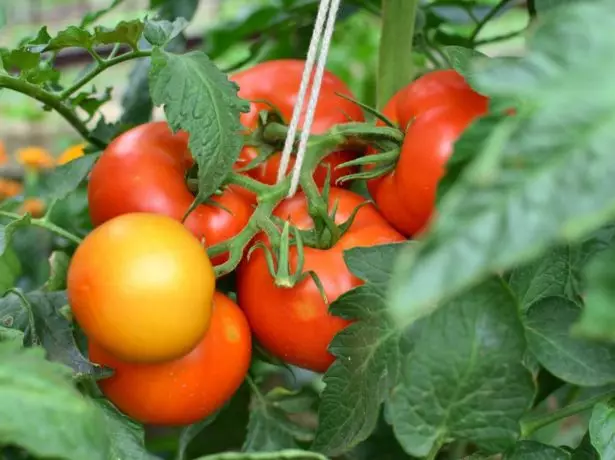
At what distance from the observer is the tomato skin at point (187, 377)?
529 mm

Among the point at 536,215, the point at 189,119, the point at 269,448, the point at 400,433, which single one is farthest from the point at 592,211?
the point at 269,448

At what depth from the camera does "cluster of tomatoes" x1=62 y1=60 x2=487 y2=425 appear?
0.47 metres

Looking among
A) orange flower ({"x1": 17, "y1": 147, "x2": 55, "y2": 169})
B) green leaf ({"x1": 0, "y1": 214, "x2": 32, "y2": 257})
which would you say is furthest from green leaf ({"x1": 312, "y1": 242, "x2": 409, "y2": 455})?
orange flower ({"x1": 17, "y1": 147, "x2": 55, "y2": 169})

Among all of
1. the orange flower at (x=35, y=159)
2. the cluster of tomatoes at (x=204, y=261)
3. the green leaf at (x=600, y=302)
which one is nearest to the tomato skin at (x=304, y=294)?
the cluster of tomatoes at (x=204, y=261)

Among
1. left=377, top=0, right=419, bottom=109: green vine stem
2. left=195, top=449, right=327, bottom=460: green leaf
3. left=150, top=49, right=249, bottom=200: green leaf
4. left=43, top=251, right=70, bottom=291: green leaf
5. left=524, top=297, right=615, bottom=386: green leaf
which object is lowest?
left=43, top=251, right=70, bottom=291: green leaf

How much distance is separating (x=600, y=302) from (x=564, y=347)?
18 cm

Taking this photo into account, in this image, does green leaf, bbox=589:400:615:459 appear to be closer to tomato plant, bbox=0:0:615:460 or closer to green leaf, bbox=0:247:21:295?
tomato plant, bbox=0:0:615:460

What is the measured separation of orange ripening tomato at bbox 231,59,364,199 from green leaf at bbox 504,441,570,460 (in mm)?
231

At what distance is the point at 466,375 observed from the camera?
0.42 m

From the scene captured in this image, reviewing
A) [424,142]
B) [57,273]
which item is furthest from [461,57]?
[57,273]

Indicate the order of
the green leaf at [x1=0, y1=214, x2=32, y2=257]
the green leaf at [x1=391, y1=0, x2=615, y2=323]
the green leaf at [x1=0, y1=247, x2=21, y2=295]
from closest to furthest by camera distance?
the green leaf at [x1=391, y1=0, x2=615, y2=323] < the green leaf at [x1=0, y1=214, x2=32, y2=257] < the green leaf at [x1=0, y1=247, x2=21, y2=295]

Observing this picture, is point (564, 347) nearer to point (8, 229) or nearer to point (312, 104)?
point (312, 104)

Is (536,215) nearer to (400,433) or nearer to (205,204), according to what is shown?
(400,433)

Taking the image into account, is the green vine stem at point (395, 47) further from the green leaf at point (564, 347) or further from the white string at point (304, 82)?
the green leaf at point (564, 347)
